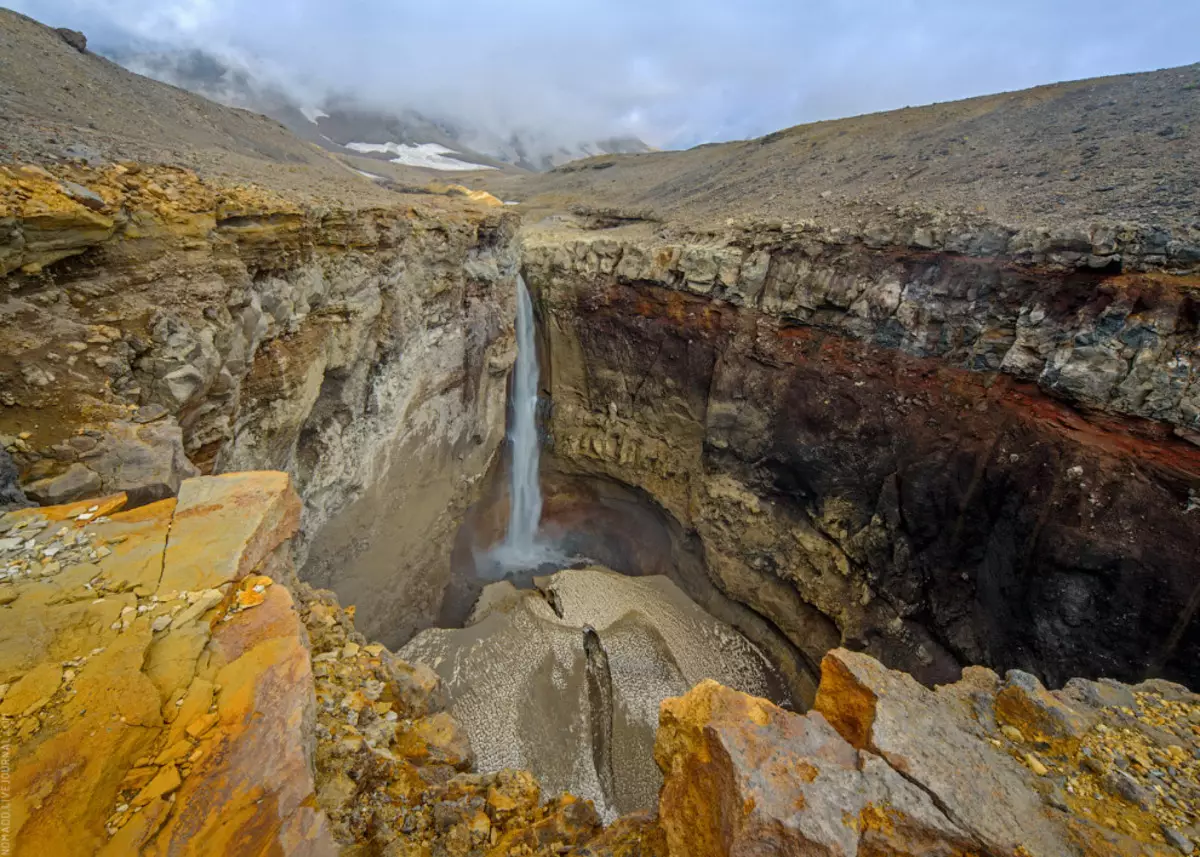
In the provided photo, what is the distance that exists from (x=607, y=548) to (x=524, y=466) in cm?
341

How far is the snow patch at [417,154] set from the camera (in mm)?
45031

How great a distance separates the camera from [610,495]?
15594 millimetres

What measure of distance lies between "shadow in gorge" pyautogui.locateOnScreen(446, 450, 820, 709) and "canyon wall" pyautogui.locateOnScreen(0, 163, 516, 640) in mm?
1261

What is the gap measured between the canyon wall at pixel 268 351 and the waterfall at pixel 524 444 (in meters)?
1.93

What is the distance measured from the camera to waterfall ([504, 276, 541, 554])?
48.6 feet

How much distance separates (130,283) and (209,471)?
2028 mm

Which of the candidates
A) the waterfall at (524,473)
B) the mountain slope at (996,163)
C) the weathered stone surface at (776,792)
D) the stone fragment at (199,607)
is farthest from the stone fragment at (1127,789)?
the waterfall at (524,473)

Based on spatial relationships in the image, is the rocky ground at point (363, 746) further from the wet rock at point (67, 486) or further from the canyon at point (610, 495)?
the wet rock at point (67, 486)

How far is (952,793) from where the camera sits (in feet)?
9.87

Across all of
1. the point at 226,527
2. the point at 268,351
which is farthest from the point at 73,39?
the point at 226,527

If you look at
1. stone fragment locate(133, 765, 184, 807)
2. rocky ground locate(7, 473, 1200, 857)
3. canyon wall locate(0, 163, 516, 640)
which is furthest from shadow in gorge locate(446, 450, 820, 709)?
stone fragment locate(133, 765, 184, 807)

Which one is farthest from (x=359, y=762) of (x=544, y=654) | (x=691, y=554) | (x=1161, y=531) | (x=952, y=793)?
(x=691, y=554)

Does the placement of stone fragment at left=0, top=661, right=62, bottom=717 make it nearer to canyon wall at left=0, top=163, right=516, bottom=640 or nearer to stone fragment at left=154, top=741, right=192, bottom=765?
stone fragment at left=154, top=741, right=192, bottom=765

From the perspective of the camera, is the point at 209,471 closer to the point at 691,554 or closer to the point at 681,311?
the point at 681,311
